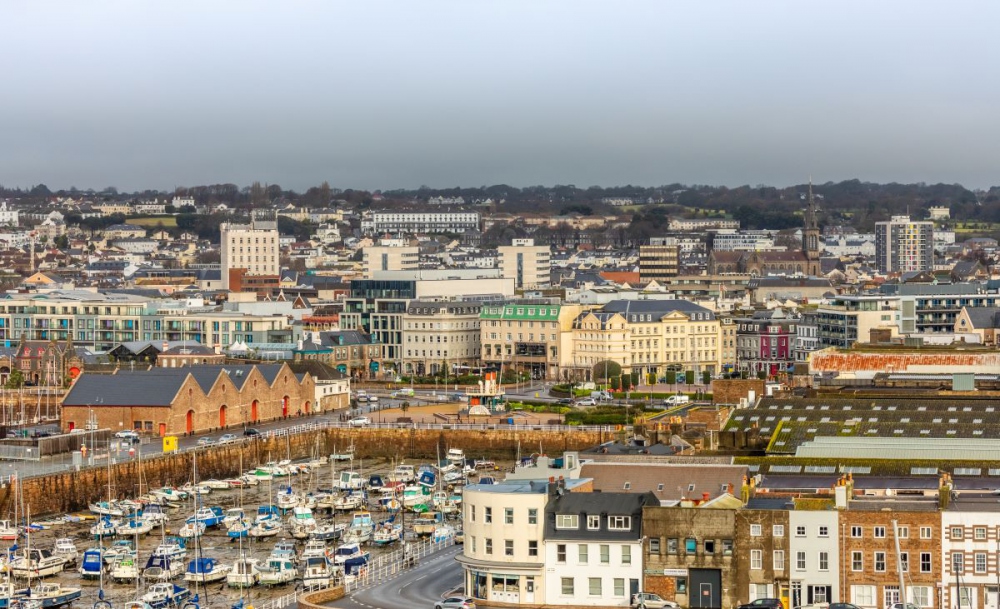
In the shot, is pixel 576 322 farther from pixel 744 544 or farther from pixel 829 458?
pixel 744 544

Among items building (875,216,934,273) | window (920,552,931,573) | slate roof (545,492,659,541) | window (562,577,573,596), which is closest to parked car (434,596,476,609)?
window (562,577,573,596)

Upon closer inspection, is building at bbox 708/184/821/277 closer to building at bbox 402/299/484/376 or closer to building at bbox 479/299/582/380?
building at bbox 402/299/484/376

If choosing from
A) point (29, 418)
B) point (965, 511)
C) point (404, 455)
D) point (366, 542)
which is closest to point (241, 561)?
point (366, 542)

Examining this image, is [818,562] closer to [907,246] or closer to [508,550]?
[508,550]

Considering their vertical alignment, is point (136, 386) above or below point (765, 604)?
above

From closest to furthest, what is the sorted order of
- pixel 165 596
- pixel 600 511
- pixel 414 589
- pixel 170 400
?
pixel 600 511
pixel 414 589
pixel 165 596
pixel 170 400

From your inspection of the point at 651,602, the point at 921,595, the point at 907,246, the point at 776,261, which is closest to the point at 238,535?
the point at 651,602
